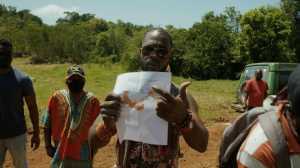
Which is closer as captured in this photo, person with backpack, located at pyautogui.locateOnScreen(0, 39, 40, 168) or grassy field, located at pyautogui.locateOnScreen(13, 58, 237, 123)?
person with backpack, located at pyautogui.locateOnScreen(0, 39, 40, 168)

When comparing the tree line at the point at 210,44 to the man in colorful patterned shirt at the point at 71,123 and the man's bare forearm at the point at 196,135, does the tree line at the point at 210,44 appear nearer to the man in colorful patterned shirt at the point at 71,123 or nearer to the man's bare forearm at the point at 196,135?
the man in colorful patterned shirt at the point at 71,123

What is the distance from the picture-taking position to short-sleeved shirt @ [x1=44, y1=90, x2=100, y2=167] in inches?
176

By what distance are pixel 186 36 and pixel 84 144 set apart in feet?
101

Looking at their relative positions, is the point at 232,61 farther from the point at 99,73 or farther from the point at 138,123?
the point at 138,123

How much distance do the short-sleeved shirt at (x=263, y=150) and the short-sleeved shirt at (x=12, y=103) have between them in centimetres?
346

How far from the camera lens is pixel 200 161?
24.8ft


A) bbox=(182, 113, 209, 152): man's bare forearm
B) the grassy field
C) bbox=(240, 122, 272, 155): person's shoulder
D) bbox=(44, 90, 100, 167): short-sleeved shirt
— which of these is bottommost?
the grassy field

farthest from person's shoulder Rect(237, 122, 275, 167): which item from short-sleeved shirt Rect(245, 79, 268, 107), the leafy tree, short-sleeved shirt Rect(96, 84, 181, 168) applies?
the leafy tree

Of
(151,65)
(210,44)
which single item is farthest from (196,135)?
(210,44)

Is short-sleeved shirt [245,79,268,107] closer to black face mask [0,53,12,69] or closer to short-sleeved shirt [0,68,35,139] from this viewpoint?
short-sleeved shirt [0,68,35,139]

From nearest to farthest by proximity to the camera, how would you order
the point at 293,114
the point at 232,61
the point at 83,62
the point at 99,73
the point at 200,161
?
1. the point at 293,114
2. the point at 200,161
3. the point at 99,73
4. the point at 232,61
5. the point at 83,62

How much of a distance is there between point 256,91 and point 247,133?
24.8 ft

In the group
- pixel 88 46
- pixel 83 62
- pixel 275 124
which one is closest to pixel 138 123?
pixel 275 124

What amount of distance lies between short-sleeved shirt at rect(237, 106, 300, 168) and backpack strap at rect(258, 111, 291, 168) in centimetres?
1
